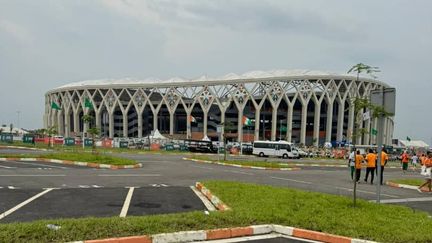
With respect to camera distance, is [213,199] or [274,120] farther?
[274,120]

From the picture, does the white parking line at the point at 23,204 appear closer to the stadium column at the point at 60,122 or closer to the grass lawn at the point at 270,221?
the grass lawn at the point at 270,221

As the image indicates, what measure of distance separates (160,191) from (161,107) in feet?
293

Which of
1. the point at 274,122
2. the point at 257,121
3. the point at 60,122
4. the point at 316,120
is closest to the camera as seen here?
the point at 316,120

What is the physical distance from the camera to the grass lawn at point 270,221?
5.55 metres

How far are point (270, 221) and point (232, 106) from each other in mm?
87941

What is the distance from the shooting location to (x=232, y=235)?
6266 mm

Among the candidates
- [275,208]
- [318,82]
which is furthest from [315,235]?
[318,82]

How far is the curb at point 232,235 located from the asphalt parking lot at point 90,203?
1971mm

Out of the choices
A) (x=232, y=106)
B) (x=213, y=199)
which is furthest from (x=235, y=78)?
(x=213, y=199)

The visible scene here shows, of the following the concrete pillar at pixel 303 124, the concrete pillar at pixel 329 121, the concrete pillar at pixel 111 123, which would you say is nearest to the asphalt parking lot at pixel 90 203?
the concrete pillar at pixel 303 124

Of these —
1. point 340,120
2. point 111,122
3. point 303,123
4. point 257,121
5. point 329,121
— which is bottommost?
point 111,122

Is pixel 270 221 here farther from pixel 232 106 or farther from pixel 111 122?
pixel 111 122

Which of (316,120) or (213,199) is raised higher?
(316,120)

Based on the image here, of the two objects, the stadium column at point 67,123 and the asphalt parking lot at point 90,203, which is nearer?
the asphalt parking lot at point 90,203
